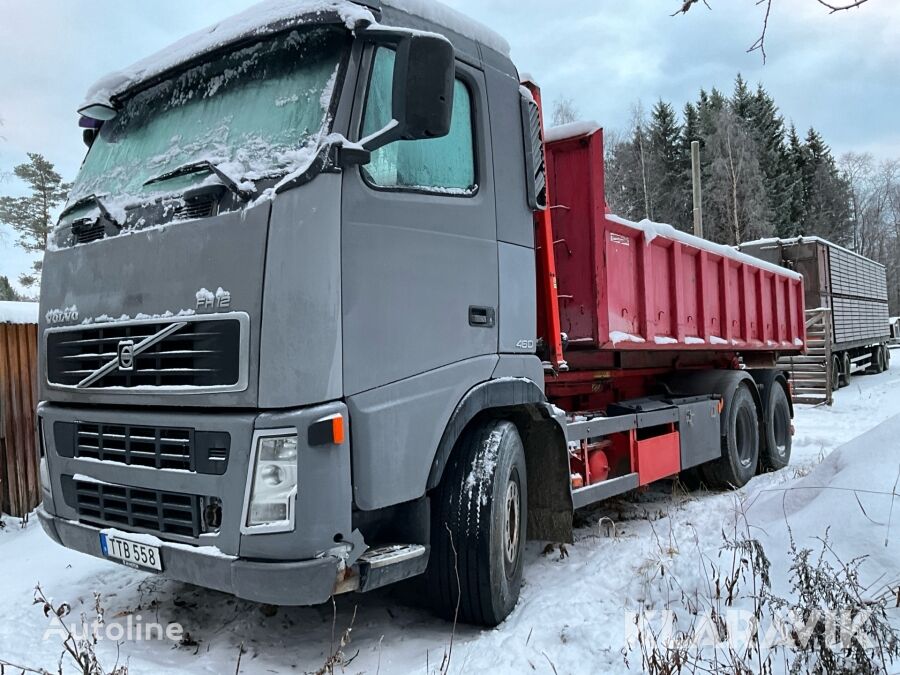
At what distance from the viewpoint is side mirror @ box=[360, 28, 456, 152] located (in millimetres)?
2699

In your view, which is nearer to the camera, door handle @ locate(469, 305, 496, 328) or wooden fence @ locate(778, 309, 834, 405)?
door handle @ locate(469, 305, 496, 328)

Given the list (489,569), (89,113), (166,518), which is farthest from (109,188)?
(489,569)

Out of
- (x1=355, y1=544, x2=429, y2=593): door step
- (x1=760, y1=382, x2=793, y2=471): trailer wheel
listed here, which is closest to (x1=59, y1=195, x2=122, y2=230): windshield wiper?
(x1=355, y1=544, x2=429, y2=593): door step

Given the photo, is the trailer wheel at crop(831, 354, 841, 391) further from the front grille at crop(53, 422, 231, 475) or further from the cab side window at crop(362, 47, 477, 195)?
the front grille at crop(53, 422, 231, 475)

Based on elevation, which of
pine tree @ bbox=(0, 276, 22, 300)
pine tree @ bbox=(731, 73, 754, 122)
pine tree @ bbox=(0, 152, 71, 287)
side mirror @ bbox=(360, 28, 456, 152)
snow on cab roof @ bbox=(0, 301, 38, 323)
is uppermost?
pine tree @ bbox=(731, 73, 754, 122)

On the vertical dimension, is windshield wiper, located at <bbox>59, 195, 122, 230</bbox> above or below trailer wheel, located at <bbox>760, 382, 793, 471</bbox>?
above

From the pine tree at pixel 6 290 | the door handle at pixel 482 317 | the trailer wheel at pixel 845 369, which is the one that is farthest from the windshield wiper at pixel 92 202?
the pine tree at pixel 6 290

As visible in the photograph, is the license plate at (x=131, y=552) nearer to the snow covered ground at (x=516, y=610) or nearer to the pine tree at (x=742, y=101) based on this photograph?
the snow covered ground at (x=516, y=610)

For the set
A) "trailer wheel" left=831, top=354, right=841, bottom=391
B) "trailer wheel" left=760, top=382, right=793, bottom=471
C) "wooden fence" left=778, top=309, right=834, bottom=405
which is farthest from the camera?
"trailer wheel" left=831, top=354, right=841, bottom=391

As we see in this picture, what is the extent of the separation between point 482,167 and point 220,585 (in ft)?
7.67

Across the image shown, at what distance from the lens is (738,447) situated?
23.4 feet

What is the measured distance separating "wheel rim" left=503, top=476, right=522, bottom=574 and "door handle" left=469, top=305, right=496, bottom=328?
846mm

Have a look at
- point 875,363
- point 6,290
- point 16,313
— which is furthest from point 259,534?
point 6,290

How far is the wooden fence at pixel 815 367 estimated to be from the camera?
14.4 m
